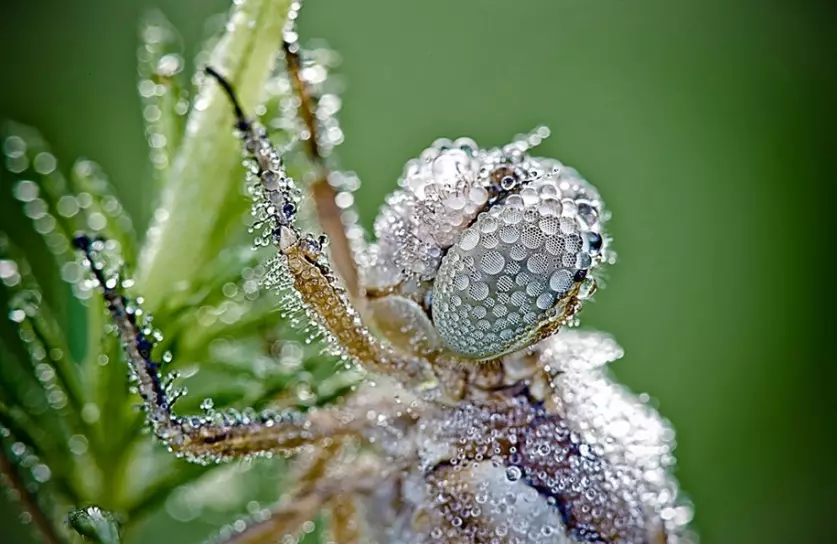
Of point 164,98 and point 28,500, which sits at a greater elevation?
point 164,98

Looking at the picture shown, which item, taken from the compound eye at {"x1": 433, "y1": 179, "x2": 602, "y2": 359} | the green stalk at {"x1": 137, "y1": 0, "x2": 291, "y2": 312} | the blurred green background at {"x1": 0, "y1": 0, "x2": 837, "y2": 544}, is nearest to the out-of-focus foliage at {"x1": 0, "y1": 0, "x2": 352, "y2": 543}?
the green stalk at {"x1": 137, "y1": 0, "x2": 291, "y2": 312}

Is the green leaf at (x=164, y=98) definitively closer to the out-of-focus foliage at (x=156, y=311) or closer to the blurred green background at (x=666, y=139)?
the out-of-focus foliage at (x=156, y=311)

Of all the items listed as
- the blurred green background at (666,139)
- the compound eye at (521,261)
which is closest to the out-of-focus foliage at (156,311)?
the compound eye at (521,261)

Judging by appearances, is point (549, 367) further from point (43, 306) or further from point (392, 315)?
point (43, 306)

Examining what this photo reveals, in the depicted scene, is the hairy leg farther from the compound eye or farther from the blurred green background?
the blurred green background

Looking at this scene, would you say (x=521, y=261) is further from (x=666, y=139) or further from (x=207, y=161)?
(x=666, y=139)

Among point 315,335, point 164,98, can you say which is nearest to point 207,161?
point 164,98

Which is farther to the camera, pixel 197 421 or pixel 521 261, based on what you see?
pixel 197 421

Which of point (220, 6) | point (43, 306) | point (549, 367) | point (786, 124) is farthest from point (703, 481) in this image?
point (43, 306)
